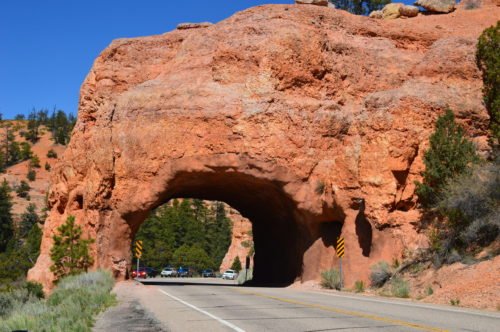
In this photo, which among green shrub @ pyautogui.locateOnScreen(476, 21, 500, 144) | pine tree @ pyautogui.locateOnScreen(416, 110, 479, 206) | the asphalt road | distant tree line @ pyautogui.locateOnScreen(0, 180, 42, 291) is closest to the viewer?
the asphalt road

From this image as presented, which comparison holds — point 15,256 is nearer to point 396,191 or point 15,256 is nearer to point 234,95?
point 234,95

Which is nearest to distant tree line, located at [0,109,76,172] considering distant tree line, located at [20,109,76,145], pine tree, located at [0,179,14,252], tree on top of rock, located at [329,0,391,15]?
distant tree line, located at [20,109,76,145]

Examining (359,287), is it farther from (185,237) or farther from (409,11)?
(185,237)

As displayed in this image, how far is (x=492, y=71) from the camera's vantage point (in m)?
22.0

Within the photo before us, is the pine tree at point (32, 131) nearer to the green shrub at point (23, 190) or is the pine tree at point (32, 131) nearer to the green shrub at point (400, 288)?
the green shrub at point (23, 190)

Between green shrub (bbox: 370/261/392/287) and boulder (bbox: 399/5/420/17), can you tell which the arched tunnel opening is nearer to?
green shrub (bbox: 370/261/392/287)

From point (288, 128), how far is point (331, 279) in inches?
315

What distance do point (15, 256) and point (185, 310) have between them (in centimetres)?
4331

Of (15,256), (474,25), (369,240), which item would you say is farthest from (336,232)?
(15,256)

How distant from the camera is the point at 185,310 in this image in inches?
569

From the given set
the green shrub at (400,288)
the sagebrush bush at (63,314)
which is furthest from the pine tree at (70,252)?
the green shrub at (400,288)

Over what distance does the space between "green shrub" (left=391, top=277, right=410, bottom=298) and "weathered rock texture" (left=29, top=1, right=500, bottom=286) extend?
3279 millimetres

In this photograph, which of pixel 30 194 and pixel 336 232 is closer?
pixel 336 232

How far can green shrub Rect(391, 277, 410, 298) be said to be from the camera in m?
20.2
